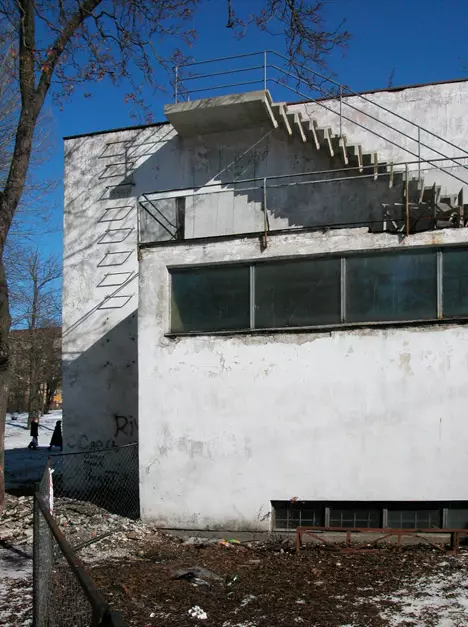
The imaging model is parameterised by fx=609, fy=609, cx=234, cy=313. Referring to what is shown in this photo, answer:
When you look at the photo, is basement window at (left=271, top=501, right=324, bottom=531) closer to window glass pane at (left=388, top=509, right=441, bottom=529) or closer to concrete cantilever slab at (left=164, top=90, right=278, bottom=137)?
window glass pane at (left=388, top=509, right=441, bottom=529)

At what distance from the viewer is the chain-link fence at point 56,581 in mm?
3619

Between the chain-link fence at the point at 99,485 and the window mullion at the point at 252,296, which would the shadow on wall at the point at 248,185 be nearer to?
the window mullion at the point at 252,296

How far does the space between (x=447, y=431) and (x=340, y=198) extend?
5645 mm

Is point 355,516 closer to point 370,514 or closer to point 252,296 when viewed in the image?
point 370,514

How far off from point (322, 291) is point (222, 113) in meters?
5.48

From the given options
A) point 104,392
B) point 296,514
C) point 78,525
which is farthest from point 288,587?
→ point 104,392

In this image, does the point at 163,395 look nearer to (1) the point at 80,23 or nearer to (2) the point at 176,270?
(2) the point at 176,270

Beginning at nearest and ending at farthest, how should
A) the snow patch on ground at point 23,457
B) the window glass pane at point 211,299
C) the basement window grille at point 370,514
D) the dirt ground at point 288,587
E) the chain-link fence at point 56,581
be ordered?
the chain-link fence at point 56,581, the dirt ground at point 288,587, the basement window grille at point 370,514, the window glass pane at point 211,299, the snow patch on ground at point 23,457

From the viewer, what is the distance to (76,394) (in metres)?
15.4

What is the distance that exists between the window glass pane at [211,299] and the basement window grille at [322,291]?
18mm

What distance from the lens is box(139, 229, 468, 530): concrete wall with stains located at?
9.99m

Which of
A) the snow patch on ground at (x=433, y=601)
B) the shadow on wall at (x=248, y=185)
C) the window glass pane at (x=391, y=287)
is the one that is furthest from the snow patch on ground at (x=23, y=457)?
the snow patch on ground at (x=433, y=601)

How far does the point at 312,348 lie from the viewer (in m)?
10.5

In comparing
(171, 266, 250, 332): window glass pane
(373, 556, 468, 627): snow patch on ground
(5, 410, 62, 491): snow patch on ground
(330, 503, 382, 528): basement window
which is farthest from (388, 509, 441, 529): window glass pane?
(5, 410, 62, 491): snow patch on ground
